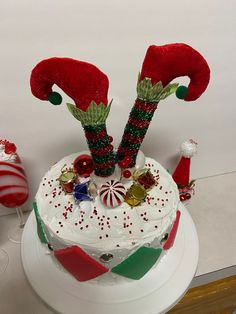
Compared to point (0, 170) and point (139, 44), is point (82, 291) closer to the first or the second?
point (0, 170)

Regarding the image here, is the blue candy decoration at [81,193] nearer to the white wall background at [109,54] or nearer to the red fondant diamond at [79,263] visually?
the red fondant diamond at [79,263]

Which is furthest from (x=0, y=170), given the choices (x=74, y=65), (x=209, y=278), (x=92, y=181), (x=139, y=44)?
(x=209, y=278)

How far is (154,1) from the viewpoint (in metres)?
0.80

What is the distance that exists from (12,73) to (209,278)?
754mm

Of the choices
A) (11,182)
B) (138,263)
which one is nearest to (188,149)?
(138,263)

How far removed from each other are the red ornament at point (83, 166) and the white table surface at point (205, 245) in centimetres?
33

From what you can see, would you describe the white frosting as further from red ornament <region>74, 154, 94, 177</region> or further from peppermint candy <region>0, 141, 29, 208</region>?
peppermint candy <region>0, 141, 29, 208</region>

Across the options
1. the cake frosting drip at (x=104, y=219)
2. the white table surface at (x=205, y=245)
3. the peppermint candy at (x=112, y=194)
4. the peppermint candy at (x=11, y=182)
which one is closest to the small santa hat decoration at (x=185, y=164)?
the white table surface at (x=205, y=245)

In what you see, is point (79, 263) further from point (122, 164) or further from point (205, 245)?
point (205, 245)

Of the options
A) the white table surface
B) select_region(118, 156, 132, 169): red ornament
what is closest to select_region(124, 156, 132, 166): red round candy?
select_region(118, 156, 132, 169): red ornament

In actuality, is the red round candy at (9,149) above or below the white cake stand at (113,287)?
above

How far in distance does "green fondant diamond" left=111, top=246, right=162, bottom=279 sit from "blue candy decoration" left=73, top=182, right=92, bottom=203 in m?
0.16

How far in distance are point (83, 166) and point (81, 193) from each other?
77 millimetres

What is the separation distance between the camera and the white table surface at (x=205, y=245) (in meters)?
0.81
